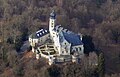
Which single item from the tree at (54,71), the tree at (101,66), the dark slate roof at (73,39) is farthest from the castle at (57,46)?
the tree at (101,66)

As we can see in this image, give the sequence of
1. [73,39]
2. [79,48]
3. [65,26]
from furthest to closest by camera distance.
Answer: [65,26]
[73,39]
[79,48]

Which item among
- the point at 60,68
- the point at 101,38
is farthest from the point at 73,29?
the point at 60,68

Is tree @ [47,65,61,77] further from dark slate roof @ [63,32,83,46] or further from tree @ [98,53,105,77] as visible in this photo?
tree @ [98,53,105,77]

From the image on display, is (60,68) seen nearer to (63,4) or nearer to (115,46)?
(115,46)

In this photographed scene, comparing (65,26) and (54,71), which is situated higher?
(65,26)

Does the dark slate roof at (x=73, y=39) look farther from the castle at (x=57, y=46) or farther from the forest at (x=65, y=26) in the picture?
the forest at (x=65, y=26)

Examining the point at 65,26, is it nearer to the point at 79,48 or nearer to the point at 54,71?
the point at 79,48

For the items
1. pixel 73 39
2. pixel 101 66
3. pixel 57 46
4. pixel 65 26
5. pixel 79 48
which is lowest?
pixel 101 66

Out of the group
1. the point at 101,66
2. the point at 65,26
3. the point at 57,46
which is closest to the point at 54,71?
the point at 57,46
